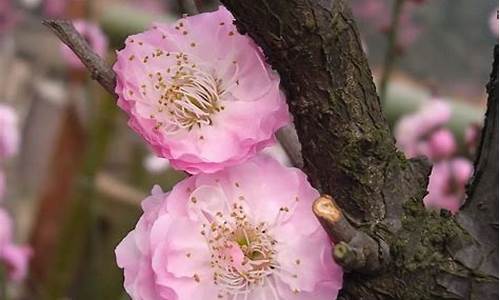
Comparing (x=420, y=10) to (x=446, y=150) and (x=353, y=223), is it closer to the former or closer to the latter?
(x=446, y=150)

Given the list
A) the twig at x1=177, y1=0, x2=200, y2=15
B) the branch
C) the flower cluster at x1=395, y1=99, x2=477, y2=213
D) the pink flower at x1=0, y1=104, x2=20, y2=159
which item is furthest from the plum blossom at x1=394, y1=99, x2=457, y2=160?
the branch

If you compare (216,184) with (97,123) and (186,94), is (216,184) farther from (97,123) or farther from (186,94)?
(97,123)

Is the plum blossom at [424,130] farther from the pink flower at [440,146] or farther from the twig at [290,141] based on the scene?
the twig at [290,141]

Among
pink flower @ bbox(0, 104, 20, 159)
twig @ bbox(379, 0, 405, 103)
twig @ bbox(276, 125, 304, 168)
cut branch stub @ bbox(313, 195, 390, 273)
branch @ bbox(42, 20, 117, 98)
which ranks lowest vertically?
pink flower @ bbox(0, 104, 20, 159)

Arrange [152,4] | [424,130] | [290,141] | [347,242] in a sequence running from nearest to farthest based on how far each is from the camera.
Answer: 1. [347,242]
2. [290,141]
3. [424,130]
4. [152,4]

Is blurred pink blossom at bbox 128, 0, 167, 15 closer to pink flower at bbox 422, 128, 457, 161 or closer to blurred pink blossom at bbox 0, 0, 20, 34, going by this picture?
blurred pink blossom at bbox 0, 0, 20, 34

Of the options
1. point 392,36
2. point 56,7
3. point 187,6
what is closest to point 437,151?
point 392,36

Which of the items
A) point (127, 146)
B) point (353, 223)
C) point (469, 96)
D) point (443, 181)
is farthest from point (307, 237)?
point (127, 146)
